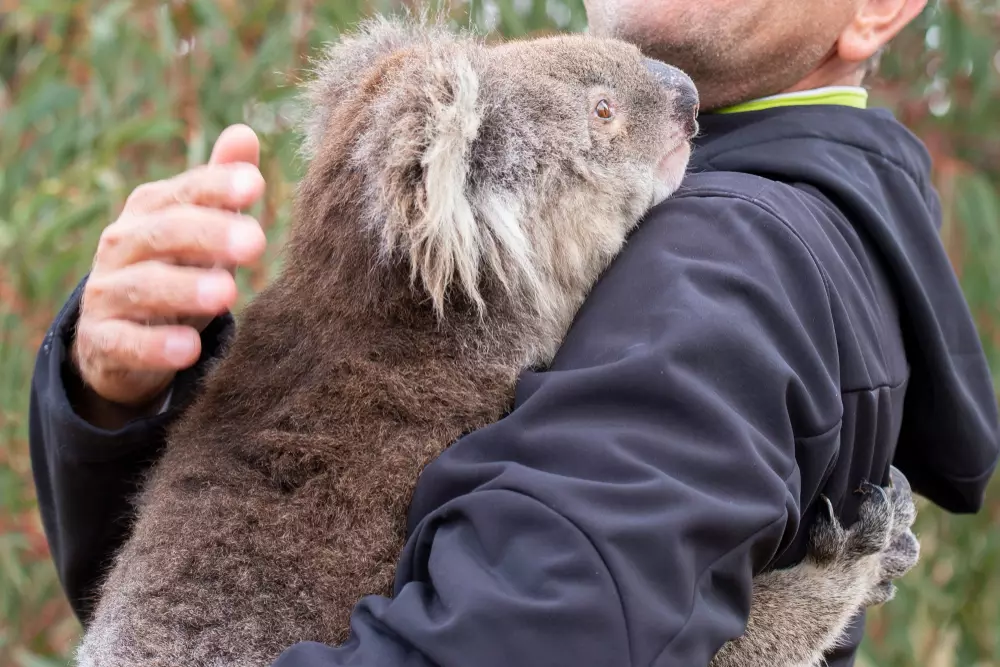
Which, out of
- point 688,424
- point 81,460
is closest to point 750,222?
point 688,424

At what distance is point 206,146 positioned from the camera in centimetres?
275

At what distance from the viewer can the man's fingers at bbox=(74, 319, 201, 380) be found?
1181mm

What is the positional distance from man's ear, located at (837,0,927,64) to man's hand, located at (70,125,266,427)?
835mm

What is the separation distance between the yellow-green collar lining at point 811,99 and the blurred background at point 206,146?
133 cm

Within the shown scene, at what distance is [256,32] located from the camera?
2932 mm

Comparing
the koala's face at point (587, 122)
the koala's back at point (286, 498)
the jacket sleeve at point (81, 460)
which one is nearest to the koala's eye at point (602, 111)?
the koala's face at point (587, 122)

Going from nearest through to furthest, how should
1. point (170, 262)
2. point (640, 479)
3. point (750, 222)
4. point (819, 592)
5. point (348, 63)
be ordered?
point (640, 479), point (750, 222), point (170, 262), point (819, 592), point (348, 63)

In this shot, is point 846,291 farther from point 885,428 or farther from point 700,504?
point 700,504

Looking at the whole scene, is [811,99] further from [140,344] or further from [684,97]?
[140,344]

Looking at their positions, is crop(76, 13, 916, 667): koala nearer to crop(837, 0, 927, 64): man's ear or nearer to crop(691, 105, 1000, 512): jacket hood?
crop(691, 105, 1000, 512): jacket hood

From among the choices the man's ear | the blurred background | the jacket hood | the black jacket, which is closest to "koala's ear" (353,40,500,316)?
the black jacket

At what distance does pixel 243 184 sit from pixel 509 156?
0.37 meters

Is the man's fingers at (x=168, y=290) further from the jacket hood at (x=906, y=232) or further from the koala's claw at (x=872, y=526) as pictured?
the koala's claw at (x=872, y=526)

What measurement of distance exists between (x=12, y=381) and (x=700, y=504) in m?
2.49
